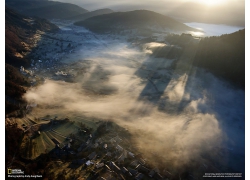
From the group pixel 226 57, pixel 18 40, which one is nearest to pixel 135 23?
pixel 18 40

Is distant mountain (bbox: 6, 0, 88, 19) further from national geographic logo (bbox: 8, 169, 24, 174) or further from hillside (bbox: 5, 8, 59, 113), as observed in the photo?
national geographic logo (bbox: 8, 169, 24, 174)

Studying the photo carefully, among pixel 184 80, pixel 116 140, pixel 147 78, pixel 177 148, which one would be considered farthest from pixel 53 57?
pixel 177 148

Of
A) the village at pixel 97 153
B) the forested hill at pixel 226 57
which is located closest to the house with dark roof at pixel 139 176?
the village at pixel 97 153

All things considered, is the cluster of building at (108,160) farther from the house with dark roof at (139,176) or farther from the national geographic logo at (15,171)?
the national geographic logo at (15,171)

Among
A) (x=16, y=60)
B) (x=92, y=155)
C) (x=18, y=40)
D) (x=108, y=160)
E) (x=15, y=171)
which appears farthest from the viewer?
(x=18, y=40)

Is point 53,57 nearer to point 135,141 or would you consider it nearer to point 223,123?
point 135,141

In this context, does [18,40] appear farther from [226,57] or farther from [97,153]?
[226,57]
